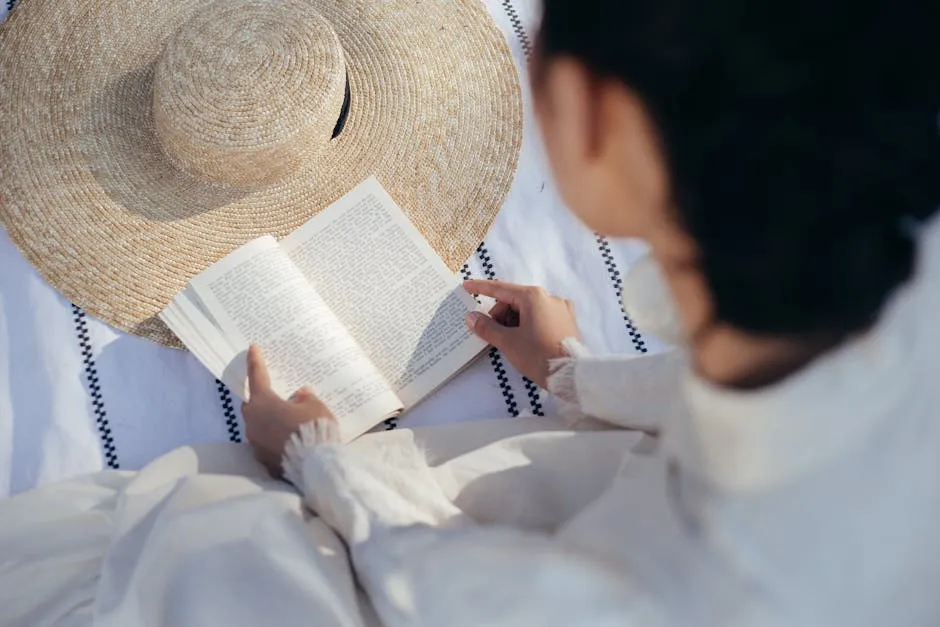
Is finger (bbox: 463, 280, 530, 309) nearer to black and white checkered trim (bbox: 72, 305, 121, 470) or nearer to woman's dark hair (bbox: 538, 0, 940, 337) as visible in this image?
black and white checkered trim (bbox: 72, 305, 121, 470)

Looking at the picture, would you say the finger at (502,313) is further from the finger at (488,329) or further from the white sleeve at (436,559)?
the white sleeve at (436,559)

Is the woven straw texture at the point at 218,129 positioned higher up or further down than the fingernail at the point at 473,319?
higher up

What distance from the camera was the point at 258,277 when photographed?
871 millimetres

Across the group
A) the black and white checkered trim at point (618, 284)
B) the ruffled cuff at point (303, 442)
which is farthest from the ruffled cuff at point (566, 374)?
the ruffled cuff at point (303, 442)

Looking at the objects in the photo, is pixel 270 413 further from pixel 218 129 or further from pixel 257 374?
pixel 218 129

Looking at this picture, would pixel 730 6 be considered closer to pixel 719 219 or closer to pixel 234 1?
pixel 719 219

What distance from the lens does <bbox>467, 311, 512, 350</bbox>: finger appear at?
0.88 m

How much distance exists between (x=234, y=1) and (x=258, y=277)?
287mm

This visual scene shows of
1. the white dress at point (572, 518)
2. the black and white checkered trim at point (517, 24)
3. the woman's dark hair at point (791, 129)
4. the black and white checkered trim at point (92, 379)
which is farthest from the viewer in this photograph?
the black and white checkered trim at point (517, 24)

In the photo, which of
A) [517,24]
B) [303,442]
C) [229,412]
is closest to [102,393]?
[229,412]

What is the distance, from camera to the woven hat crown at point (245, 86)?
2.76ft

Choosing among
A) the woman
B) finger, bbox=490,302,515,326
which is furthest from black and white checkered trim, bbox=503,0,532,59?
the woman

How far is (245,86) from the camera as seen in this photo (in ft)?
2.78

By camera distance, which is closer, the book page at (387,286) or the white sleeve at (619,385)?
the white sleeve at (619,385)
